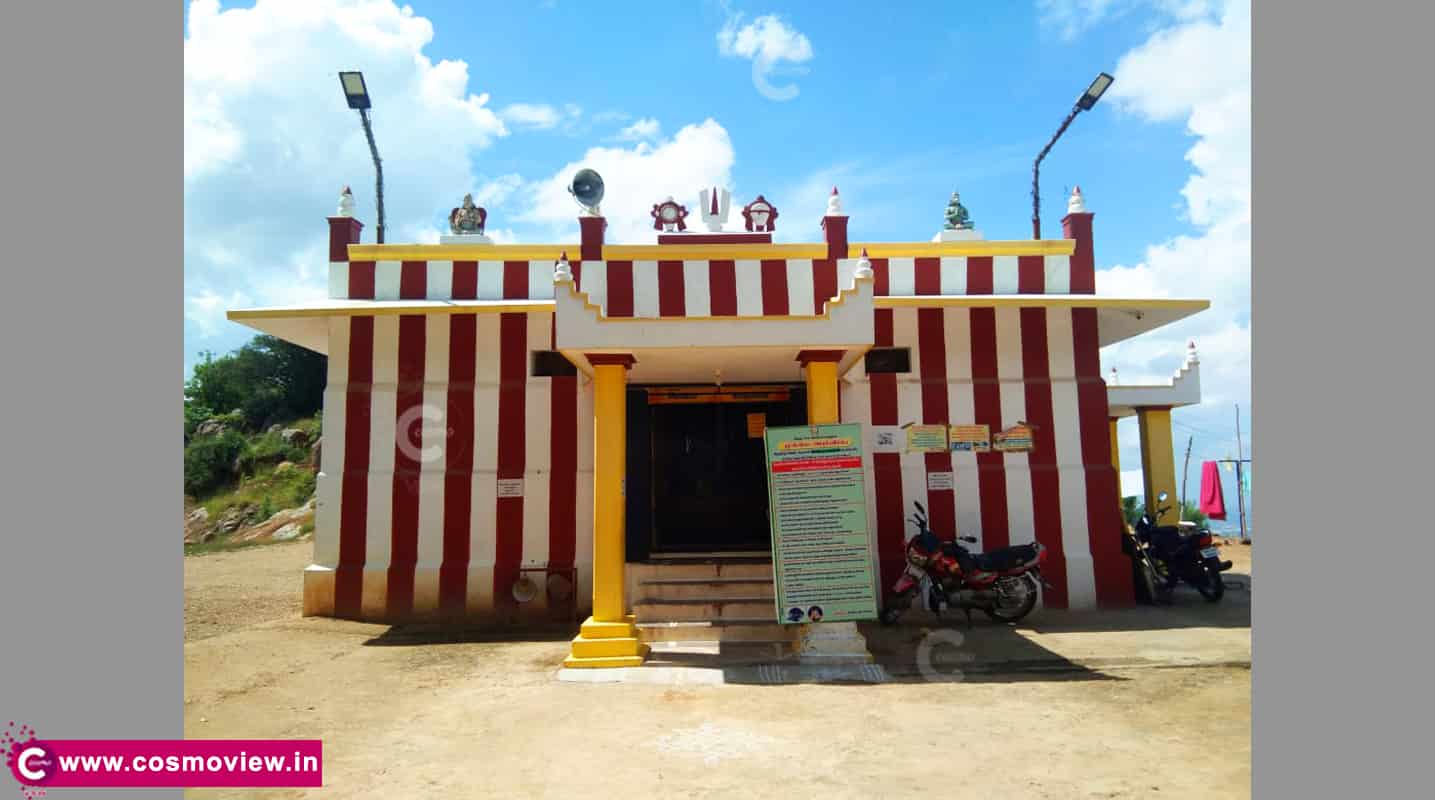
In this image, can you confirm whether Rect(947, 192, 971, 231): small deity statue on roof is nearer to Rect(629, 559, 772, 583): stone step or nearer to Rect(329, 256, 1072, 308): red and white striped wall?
Rect(329, 256, 1072, 308): red and white striped wall

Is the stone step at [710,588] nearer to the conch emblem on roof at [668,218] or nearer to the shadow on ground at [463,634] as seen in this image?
the shadow on ground at [463,634]

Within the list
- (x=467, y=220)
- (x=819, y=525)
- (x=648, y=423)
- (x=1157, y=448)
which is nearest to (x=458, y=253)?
(x=467, y=220)

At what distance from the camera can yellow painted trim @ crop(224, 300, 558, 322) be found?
936 cm

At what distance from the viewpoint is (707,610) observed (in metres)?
8.36

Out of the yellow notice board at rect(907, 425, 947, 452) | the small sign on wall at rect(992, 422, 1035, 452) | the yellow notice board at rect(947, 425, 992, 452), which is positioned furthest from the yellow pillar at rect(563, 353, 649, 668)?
the small sign on wall at rect(992, 422, 1035, 452)

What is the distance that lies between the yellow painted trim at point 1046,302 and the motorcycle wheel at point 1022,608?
3.14m

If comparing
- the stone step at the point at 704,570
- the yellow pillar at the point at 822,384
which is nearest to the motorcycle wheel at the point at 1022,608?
the stone step at the point at 704,570

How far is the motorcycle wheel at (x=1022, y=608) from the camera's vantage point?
8.79 metres

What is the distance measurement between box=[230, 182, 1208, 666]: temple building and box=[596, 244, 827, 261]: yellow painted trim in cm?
4

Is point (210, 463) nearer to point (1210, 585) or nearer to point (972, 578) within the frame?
point (972, 578)

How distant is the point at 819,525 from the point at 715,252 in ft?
10.0

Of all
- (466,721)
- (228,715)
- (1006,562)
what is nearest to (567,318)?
(466,721)

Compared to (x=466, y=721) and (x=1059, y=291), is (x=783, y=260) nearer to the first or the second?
(x=1059, y=291)
